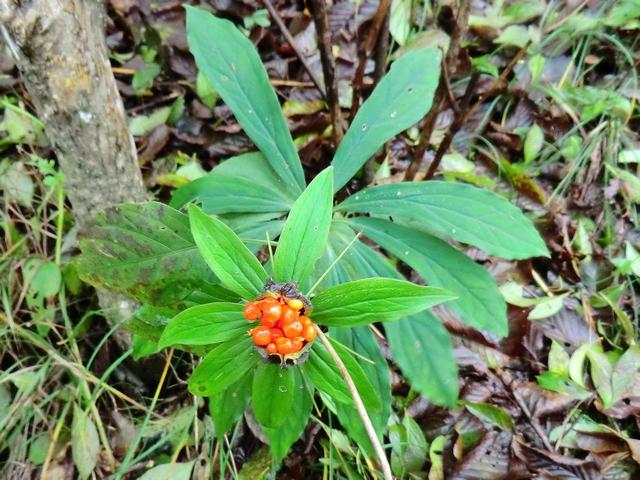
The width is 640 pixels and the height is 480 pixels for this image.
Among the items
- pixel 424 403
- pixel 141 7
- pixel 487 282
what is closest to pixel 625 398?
pixel 424 403

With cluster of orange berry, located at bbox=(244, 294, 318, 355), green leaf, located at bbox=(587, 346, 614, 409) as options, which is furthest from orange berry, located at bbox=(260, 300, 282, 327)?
green leaf, located at bbox=(587, 346, 614, 409)

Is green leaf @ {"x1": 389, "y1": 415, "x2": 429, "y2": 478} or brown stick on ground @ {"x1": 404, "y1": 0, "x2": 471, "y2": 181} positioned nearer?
brown stick on ground @ {"x1": 404, "y1": 0, "x2": 471, "y2": 181}

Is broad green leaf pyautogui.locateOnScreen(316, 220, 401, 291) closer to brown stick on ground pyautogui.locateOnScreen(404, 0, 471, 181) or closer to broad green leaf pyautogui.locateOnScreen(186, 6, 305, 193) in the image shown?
broad green leaf pyautogui.locateOnScreen(186, 6, 305, 193)

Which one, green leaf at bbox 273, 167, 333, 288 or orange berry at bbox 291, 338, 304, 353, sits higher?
green leaf at bbox 273, 167, 333, 288

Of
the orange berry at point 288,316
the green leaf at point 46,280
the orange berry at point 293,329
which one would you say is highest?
the orange berry at point 288,316

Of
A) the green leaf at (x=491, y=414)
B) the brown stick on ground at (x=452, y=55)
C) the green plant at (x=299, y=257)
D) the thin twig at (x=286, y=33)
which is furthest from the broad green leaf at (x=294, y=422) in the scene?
the thin twig at (x=286, y=33)

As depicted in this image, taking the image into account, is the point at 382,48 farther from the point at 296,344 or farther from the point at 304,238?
the point at 296,344

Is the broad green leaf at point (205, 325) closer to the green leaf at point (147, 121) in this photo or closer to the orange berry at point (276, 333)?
the orange berry at point (276, 333)

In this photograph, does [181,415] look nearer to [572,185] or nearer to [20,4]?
[20,4]
